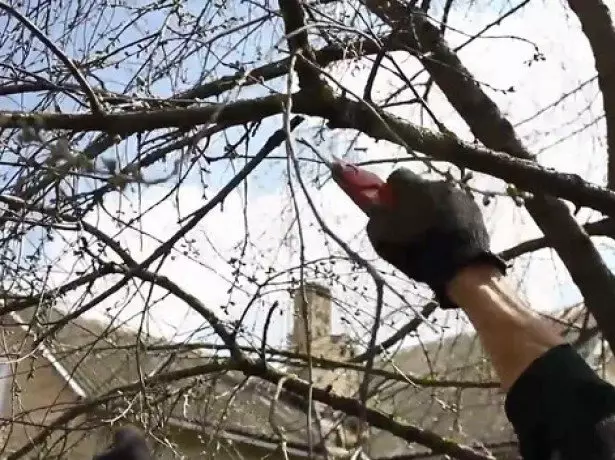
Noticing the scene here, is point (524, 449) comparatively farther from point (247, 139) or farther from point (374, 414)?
point (374, 414)

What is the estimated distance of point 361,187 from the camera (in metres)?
1.75

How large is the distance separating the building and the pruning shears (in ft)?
3.66

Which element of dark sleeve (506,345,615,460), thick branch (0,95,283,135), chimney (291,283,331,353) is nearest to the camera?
dark sleeve (506,345,615,460)

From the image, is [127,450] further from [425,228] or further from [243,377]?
[243,377]

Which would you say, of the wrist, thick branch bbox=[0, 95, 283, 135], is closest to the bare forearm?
the wrist

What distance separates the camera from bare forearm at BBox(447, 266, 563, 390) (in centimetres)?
141

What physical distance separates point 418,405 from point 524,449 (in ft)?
9.88

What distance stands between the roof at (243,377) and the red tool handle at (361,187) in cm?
139

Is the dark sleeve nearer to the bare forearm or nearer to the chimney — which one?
the bare forearm

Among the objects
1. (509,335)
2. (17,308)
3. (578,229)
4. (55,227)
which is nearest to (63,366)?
(17,308)

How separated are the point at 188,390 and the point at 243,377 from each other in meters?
0.30

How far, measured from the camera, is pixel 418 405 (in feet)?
14.2

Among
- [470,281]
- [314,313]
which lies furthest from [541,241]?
[470,281]

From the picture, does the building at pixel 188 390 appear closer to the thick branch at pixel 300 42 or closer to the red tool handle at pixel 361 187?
the thick branch at pixel 300 42
